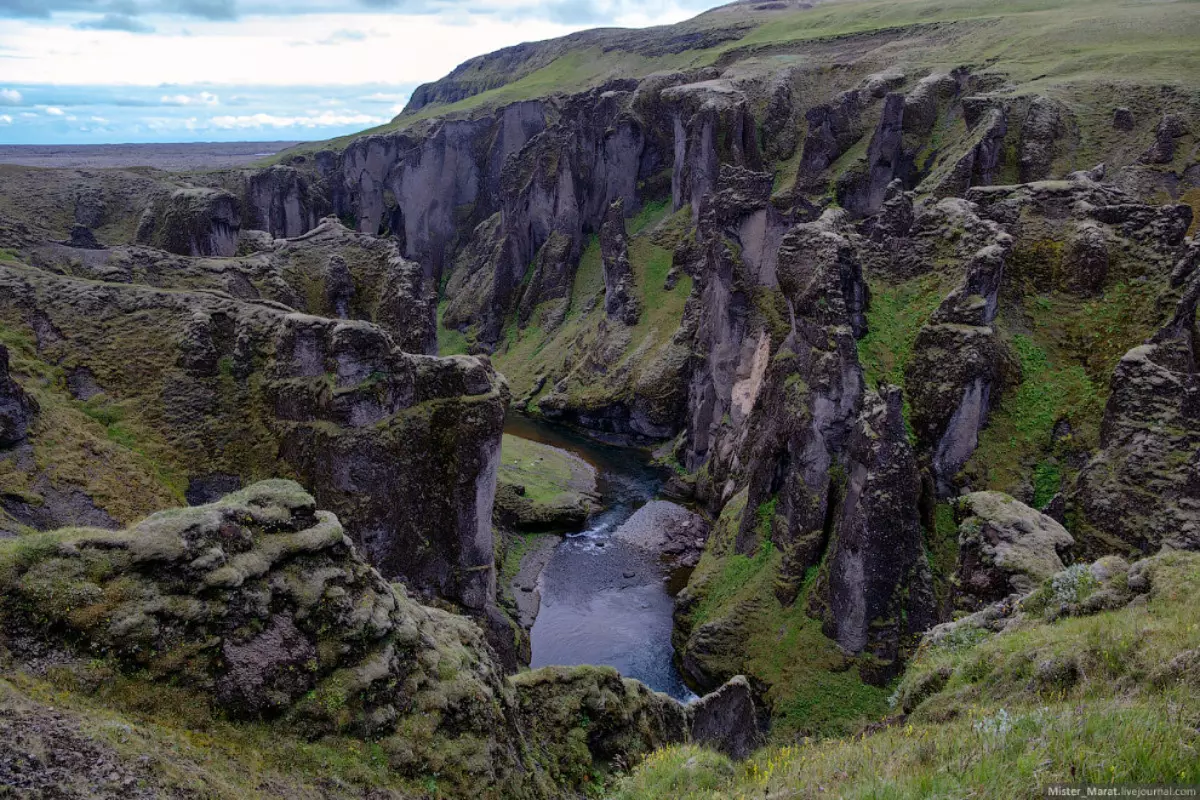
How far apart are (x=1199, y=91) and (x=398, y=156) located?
10900 cm

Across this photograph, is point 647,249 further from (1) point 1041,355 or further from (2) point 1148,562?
(2) point 1148,562

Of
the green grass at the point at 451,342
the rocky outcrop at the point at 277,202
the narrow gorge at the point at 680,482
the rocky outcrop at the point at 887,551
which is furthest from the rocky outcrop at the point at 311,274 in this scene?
the rocky outcrop at the point at 277,202

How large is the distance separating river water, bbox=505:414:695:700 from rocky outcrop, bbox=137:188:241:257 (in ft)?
138

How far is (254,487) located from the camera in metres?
15.2

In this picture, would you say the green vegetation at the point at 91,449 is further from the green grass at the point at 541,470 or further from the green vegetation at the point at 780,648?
the green grass at the point at 541,470

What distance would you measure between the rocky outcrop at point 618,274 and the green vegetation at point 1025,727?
6824 centimetres

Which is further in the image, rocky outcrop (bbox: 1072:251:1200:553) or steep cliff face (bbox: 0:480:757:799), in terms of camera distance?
rocky outcrop (bbox: 1072:251:1200:553)

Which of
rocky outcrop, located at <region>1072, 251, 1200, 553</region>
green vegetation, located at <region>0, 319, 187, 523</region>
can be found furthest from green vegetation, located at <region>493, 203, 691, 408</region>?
green vegetation, located at <region>0, 319, 187, 523</region>

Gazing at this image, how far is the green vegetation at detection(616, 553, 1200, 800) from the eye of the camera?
834 centimetres

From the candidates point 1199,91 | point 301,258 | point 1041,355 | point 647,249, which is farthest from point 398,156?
point 1041,355

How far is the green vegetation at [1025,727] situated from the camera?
8336 mm

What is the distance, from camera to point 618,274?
8631cm

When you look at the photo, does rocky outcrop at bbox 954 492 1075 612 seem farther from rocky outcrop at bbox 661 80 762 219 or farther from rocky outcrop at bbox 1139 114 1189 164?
rocky outcrop at bbox 661 80 762 219

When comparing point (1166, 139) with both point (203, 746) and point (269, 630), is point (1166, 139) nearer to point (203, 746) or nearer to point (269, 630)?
point (269, 630)
